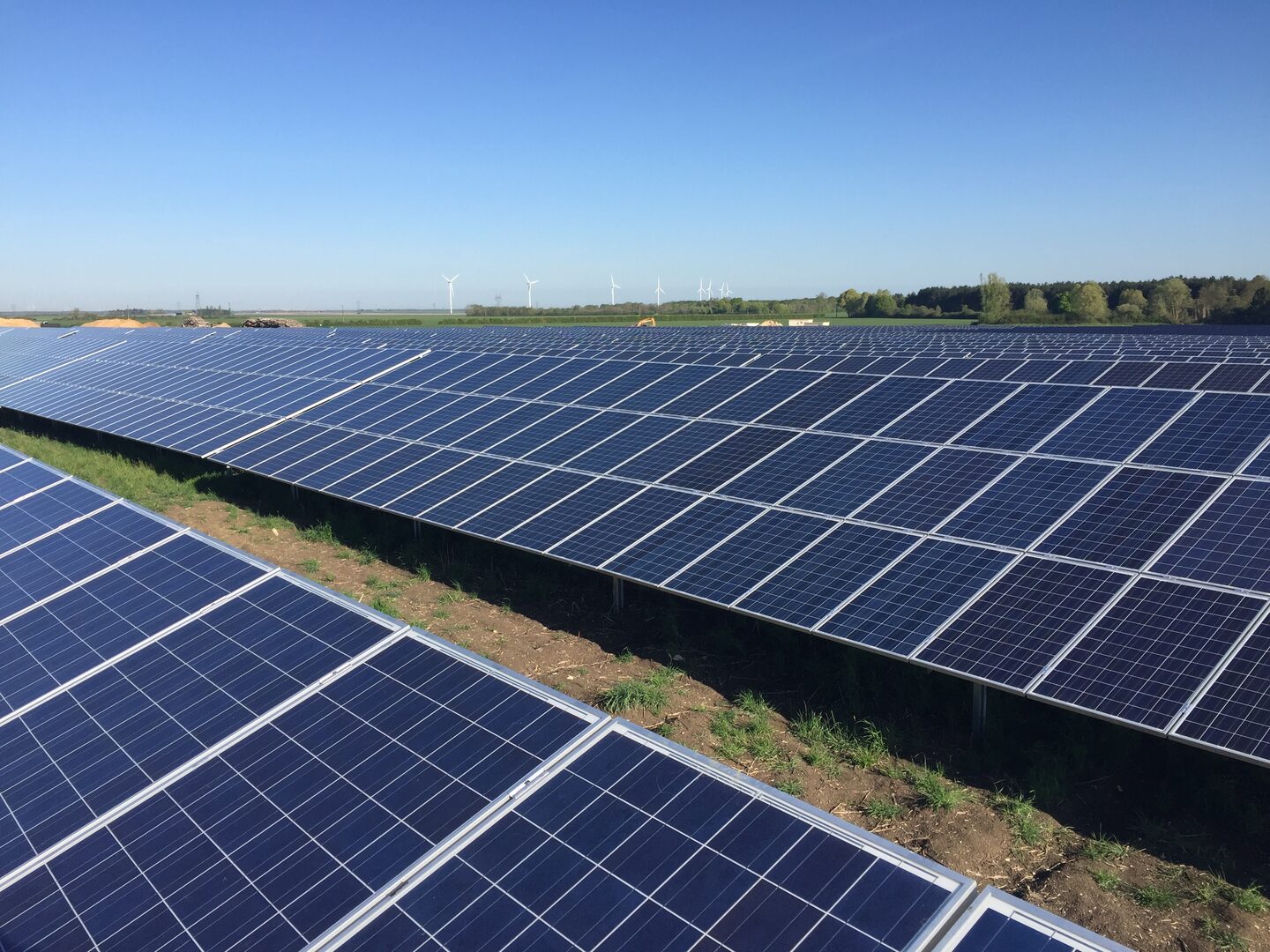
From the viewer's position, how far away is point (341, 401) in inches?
1030

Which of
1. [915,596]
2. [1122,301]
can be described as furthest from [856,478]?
[1122,301]

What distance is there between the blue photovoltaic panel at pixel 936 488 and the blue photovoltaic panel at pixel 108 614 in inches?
357

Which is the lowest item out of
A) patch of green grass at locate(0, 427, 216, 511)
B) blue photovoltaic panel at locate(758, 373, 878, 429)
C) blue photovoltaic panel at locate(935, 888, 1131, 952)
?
patch of green grass at locate(0, 427, 216, 511)

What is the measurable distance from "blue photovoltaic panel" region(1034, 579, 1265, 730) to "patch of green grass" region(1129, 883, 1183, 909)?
1517 mm

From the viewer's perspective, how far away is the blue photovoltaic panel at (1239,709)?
8.07 m

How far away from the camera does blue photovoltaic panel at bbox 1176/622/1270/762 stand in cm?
807

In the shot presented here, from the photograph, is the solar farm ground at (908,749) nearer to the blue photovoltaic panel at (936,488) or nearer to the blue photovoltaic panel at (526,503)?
the blue photovoltaic panel at (526,503)

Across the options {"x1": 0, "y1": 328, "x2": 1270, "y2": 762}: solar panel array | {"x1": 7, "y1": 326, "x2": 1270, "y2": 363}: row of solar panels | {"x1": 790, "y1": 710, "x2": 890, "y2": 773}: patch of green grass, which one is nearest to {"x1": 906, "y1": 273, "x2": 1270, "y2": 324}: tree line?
{"x1": 7, "y1": 326, "x2": 1270, "y2": 363}: row of solar panels

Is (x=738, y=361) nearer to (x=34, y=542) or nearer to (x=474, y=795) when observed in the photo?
(x=34, y=542)

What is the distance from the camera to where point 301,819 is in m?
5.60

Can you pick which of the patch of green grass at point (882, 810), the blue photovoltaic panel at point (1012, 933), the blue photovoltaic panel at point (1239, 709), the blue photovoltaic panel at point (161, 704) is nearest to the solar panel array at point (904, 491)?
the blue photovoltaic panel at point (1239, 709)

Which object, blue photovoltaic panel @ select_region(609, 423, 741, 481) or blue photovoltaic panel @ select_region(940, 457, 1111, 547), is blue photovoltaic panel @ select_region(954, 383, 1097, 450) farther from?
blue photovoltaic panel @ select_region(609, 423, 741, 481)

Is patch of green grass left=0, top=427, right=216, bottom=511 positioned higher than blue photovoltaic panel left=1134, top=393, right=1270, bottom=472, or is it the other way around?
blue photovoltaic panel left=1134, top=393, right=1270, bottom=472

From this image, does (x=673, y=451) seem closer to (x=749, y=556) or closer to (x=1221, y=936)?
(x=749, y=556)
